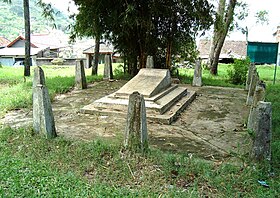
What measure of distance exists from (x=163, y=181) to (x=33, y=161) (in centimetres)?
161

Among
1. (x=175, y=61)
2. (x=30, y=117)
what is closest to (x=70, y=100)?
(x=30, y=117)

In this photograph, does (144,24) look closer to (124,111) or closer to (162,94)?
(162,94)

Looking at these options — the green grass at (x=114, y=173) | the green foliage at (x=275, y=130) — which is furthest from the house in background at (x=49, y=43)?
the green grass at (x=114, y=173)

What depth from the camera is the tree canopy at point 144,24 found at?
8906 mm

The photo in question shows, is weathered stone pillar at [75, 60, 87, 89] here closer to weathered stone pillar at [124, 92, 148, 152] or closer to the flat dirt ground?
the flat dirt ground

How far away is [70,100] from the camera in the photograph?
23.3 feet

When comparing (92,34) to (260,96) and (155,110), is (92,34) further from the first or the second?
(260,96)

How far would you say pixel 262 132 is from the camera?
140 inches

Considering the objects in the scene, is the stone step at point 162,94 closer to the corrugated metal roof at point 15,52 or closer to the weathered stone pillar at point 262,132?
the weathered stone pillar at point 262,132

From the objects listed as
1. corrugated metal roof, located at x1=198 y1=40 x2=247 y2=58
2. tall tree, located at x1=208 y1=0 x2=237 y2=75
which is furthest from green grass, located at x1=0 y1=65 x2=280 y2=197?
corrugated metal roof, located at x1=198 y1=40 x2=247 y2=58

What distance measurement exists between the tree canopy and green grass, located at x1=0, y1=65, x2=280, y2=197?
17.2 feet

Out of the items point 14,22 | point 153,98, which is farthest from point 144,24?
point 14,22

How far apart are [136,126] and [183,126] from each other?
167 centimetres

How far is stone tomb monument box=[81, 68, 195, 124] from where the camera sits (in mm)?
5734
